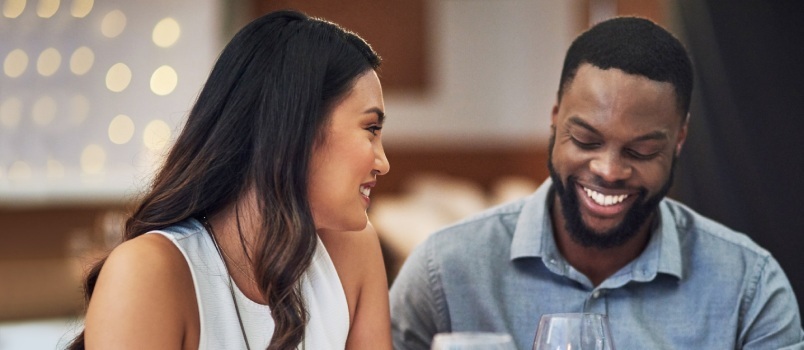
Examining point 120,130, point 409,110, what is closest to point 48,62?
point 120,130

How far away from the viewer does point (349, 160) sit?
168 cm

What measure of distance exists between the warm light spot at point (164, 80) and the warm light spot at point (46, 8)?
589 millimetres

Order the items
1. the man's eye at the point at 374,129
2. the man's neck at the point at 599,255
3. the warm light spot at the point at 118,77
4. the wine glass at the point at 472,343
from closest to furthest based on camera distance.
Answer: the wine glass at the point at 472,343, the man's eye at the point at 374,129, the man's neck at the point at 599,255, the warm light spot at the point at 118,77

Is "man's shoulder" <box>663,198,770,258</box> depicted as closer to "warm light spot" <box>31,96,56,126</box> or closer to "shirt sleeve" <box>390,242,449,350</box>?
"shirt sleeve" <box>390,242,449,350</box>

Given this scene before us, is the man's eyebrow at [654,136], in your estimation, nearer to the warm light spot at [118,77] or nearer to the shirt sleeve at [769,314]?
the shirt sleeve at [769,314]

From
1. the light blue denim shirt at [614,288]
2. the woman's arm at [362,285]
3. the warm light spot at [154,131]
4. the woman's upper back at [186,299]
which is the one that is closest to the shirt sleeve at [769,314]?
the light blue denim shirt at [614,288]

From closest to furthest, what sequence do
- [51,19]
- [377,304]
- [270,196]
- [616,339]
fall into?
1. [270,196]
2. [377,304]
3. [616,339]
4. [51,19]

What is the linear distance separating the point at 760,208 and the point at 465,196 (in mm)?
2644

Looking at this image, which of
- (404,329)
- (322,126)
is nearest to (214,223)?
(322,126)

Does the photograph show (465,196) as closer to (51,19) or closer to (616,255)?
(51,19)

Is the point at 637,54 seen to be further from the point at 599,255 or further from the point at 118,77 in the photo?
the point at 118,77

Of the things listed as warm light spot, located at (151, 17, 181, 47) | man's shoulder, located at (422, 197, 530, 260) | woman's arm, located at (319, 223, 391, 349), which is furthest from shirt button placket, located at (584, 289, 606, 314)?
warm light spot, located at (151, 17, 181, 47)

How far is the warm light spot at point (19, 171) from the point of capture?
16.2ft

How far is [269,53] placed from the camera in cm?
164
